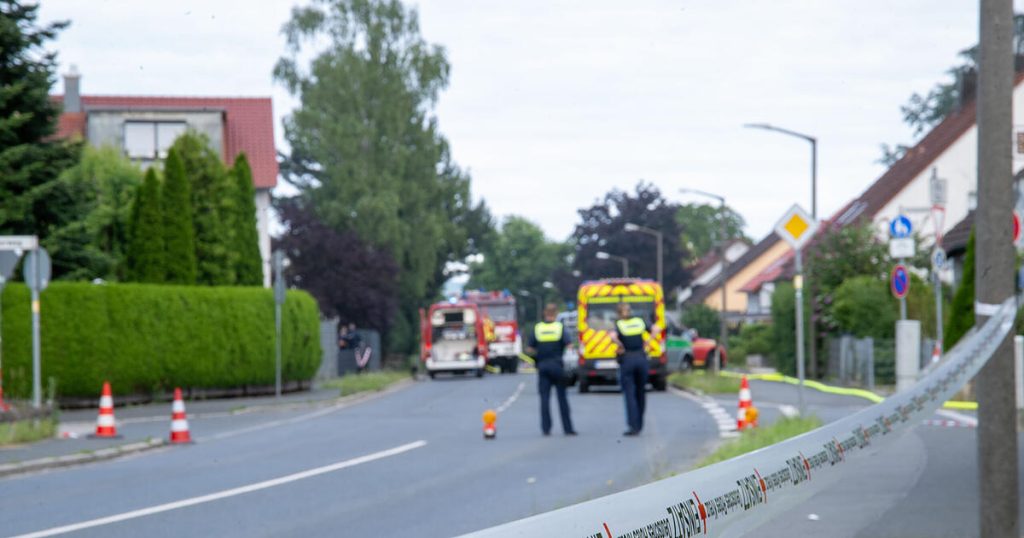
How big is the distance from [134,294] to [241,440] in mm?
11187

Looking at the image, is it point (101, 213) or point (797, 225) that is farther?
point (101, 213)

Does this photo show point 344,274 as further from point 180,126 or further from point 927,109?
point 927,109

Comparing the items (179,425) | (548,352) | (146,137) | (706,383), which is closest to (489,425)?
(548,352)

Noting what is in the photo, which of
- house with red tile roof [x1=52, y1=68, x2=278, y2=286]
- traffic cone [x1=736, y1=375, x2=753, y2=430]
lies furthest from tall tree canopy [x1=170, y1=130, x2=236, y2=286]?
traffic cone [x1=736, y1=375, x2=753, y2=430]

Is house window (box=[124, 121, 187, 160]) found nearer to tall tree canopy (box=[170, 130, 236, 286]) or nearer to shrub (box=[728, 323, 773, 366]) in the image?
tall tree canopy (box=[170, 130, 236, 286])

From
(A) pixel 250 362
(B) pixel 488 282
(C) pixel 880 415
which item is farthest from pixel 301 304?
(B) pixel 488 282

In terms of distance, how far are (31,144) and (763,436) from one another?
22110 mm

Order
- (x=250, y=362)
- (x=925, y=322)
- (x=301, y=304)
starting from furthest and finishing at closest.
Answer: (x=301, y=304)
(x=925, y=322)
(x=250, y=362)

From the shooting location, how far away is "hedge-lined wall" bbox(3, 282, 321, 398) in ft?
93.7

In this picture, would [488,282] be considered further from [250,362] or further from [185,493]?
[185,493]

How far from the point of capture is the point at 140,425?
25.8m

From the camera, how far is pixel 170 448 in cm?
2025

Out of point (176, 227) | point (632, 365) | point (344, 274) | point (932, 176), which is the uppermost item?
point (932, 176)

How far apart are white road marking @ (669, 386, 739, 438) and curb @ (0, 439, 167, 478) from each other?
24.8ft
